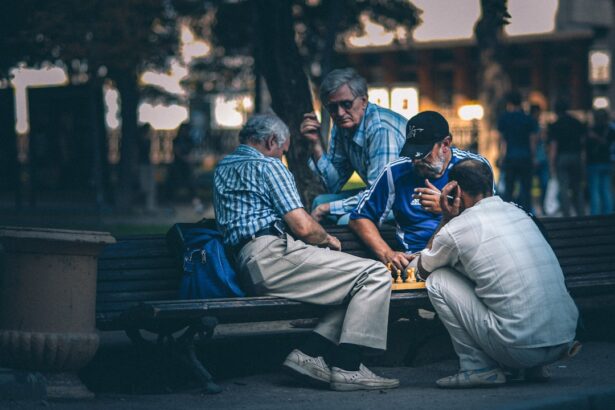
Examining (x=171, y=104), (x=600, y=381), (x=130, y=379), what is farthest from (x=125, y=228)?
(x=171, y=104)

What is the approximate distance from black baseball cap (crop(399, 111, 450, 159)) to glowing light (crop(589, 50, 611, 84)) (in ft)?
237

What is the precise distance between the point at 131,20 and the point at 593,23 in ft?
32.3

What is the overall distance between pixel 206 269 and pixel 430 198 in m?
1.38

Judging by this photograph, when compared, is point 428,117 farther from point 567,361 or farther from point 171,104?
point 171,104

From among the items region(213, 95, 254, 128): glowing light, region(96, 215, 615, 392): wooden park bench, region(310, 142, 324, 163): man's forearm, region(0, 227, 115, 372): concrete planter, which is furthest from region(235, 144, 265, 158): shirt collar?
region(213, 95, 254, 128): glowing light

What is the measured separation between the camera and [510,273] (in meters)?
6.73

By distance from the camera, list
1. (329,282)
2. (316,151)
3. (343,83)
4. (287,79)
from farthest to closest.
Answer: (287,79)
(316,151)
(343,83)
(329,282)

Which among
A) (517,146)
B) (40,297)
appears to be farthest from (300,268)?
(517,146)

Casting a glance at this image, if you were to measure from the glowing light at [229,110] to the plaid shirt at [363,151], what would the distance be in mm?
32034

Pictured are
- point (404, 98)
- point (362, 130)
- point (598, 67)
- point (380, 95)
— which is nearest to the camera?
point (362, 130)

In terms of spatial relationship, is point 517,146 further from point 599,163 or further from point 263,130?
point 263,130

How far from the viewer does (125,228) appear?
19.4m

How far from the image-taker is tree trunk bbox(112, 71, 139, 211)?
2758 centimetres

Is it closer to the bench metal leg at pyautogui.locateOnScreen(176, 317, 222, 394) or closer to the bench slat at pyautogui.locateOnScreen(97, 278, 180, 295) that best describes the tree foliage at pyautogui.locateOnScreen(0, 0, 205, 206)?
the bench slat at pyautogui.locateOnScreen(97, 278, 180, 295)
